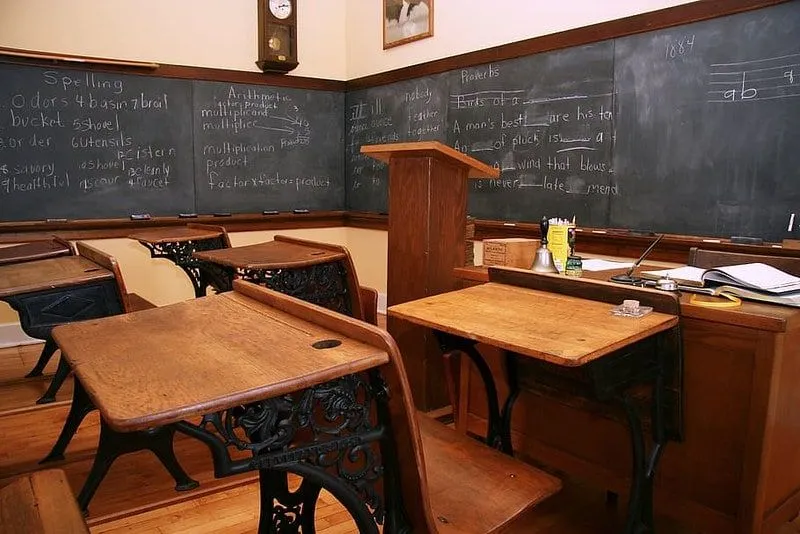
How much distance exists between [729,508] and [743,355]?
435 millimetres

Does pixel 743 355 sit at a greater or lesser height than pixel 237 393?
lesser

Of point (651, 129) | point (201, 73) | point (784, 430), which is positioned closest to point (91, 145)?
point (201, 73)

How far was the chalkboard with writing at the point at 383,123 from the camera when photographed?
15.4ft

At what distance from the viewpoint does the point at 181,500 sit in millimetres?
2254

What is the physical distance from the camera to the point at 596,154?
355 cm

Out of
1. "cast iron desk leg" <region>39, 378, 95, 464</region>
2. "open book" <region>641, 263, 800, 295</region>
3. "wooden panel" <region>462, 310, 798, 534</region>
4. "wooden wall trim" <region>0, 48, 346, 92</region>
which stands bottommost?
"cast iron desk leg" <region>39, 378, 95, 464</region>

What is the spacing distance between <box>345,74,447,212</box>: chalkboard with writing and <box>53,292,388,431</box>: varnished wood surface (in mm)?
3538

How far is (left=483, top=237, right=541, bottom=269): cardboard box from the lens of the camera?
235 centimetres

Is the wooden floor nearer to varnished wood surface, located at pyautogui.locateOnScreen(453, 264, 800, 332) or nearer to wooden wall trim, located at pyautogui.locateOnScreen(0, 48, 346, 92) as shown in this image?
varnished wood surface, located at pyautogui.locateOnScreen(453, 264, 800, 332)

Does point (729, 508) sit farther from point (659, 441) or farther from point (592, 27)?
point (592, 27)

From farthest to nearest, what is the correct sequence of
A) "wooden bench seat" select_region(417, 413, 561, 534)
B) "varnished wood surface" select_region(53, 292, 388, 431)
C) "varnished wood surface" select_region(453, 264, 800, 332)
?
"varnished wood surface" select_region(453, 264, 800, 332) → "wooden bench seat" select_region(417, 413, 561, 534) → "varnished wood surface" select_region(53, 292, 388, 431)

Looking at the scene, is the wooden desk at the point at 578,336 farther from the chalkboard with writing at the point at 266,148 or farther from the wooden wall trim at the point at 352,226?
the chalkboard with writing at the point at 266,148

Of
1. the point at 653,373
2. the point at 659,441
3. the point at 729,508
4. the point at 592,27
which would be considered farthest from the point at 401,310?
the point at 592,27

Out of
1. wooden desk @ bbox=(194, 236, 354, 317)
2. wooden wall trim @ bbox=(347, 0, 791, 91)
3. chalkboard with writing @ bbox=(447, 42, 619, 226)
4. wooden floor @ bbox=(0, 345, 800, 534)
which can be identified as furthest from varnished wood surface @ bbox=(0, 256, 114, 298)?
wooden wall trim @ bbox=(347, 0, 791, 91)
